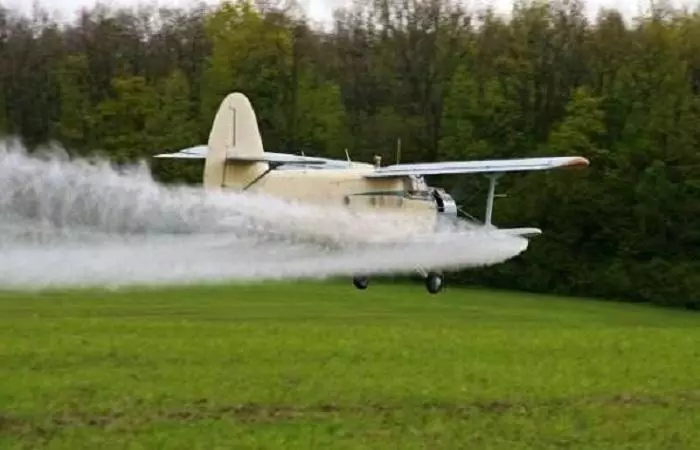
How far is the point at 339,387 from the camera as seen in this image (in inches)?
843

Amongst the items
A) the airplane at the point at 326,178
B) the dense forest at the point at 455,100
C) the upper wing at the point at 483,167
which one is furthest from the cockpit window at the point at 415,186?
the dense forest at the point at 455,100

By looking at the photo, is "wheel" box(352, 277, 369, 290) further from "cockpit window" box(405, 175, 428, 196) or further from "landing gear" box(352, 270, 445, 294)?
"cockpit window" box(405, 175, 428, 196)

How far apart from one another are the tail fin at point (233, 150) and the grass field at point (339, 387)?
4.53 metres

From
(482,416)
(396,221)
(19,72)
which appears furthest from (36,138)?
(482,416)

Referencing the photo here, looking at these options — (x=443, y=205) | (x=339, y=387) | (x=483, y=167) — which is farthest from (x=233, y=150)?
(x=339, y=387)

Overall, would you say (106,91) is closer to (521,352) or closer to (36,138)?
(36,138)

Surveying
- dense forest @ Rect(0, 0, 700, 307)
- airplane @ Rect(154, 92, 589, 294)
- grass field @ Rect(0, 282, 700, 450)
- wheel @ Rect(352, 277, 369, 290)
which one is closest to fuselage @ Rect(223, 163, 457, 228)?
airplane @ Rect(154, 92, 589, 294)

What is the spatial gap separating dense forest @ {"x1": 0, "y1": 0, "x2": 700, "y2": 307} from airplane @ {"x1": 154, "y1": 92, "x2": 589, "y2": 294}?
3188cm

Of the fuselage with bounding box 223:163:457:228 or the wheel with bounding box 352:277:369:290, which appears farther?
the fuselage with bounding box 223:163:457:228

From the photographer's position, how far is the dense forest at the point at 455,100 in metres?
71.6

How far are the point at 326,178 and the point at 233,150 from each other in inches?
119

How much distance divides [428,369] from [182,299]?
3447cm

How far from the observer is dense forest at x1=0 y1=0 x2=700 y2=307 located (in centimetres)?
7162

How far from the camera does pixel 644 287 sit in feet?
228
